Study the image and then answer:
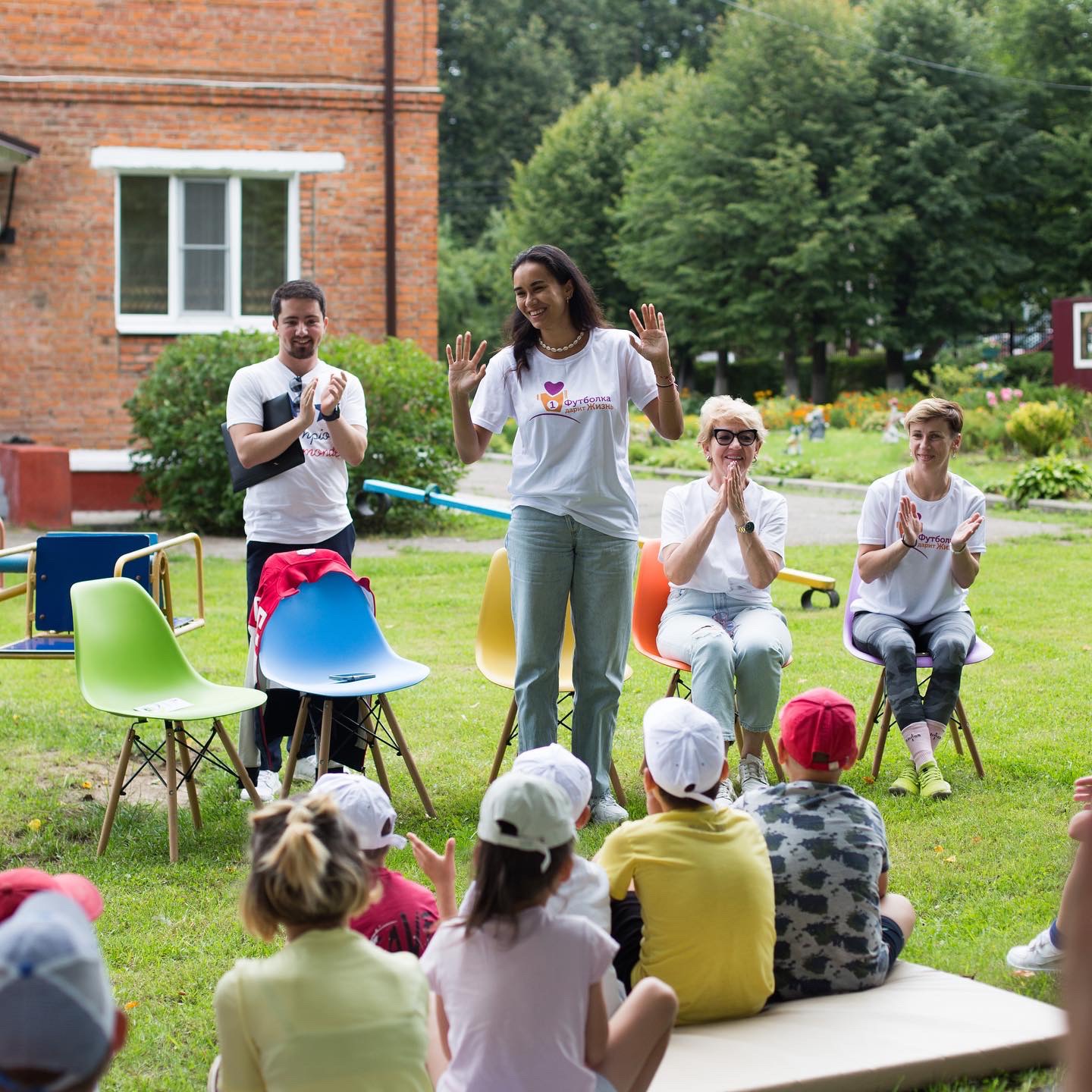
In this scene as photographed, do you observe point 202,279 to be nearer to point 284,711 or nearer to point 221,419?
point 221,419

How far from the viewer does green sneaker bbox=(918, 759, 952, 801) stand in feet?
18.0

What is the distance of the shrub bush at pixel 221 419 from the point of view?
13211mm

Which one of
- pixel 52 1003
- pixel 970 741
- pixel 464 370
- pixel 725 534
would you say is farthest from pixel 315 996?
pixel 970 741

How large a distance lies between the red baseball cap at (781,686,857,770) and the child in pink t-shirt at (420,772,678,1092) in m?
1.04

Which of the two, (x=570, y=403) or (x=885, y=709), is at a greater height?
(x=570, y=403)

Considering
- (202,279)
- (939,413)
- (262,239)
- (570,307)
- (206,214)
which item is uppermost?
(206,214)

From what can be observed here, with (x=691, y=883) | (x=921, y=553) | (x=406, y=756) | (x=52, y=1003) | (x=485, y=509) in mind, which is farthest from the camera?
(x=485, y=509)

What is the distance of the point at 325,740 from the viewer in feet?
16.8

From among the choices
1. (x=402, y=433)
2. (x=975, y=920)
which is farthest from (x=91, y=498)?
(x=975, y=920)

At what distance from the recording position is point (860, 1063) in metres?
3.15

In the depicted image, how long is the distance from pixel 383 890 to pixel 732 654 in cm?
236

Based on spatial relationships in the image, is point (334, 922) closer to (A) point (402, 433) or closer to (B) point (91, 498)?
(A) point (402, 433)

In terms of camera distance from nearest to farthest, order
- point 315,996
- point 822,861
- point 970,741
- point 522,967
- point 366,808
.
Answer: point 315,996
point 522,967
point 366,808
point 822,861
point 970,741

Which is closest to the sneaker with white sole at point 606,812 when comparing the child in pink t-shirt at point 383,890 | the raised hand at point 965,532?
the raised hand at point 965,532
